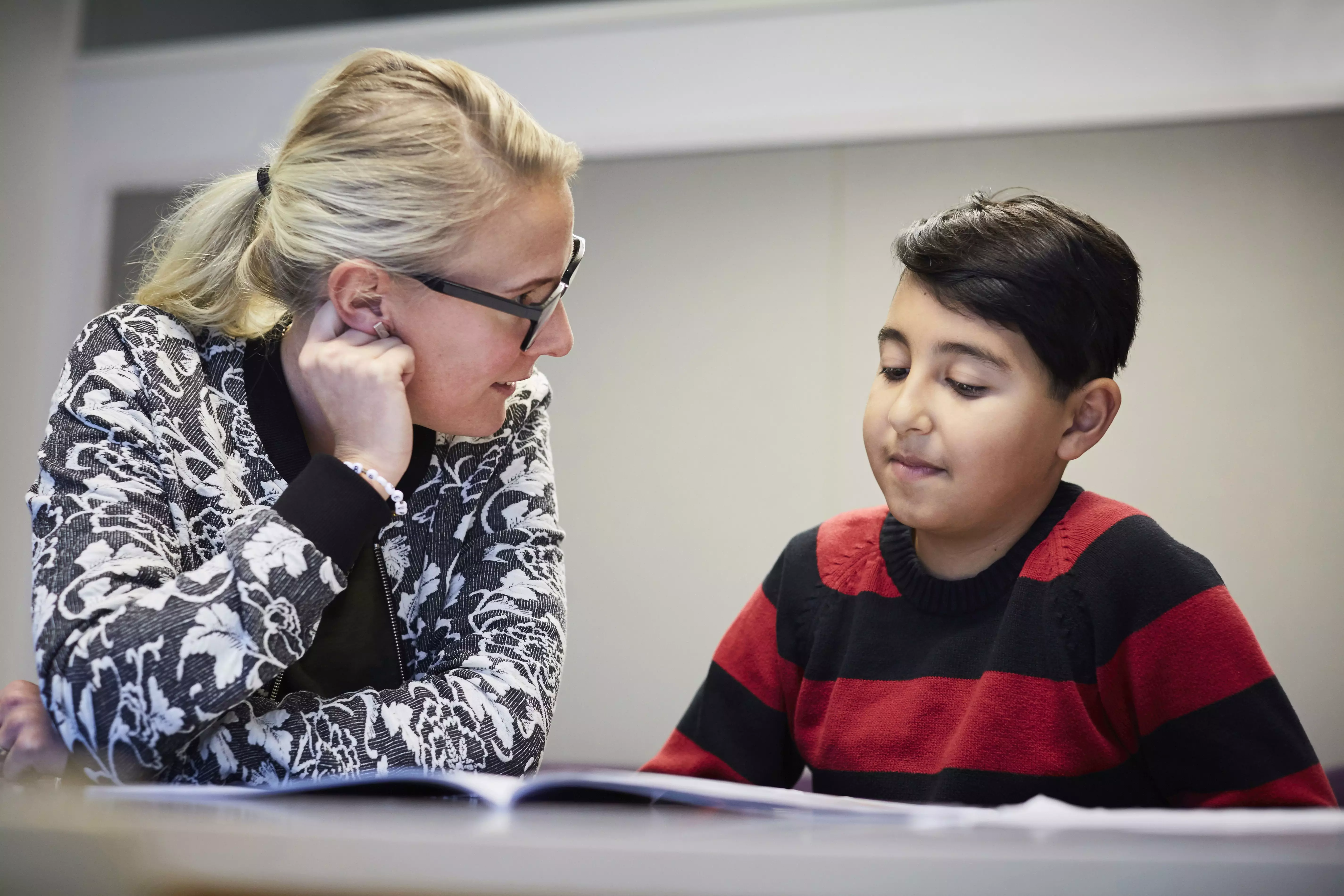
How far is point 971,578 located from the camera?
1.09 metres

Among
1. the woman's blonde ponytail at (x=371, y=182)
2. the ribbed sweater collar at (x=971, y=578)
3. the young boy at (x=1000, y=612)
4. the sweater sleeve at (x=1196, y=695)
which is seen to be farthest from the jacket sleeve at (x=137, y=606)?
the sweater sleeve at (x=1196, y=695)

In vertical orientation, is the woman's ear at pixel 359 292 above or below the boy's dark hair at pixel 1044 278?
below

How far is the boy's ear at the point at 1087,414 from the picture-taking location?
1.10 meters

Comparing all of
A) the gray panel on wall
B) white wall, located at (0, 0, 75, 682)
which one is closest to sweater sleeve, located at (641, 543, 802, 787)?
white wall, located at (0, 0, 75, 682)

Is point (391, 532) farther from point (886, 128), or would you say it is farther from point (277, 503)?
point (886, 128)

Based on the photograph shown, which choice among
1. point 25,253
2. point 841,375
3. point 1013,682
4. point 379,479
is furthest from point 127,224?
point 1013,682

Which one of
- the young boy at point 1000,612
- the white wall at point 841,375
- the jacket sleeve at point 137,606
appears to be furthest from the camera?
the white wall at point 841,375

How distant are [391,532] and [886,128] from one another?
6.74 ft

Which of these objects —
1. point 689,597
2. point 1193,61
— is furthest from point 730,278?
point 1193,61

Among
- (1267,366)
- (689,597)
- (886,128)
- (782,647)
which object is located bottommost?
(689,597)

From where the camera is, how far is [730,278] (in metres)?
2.81

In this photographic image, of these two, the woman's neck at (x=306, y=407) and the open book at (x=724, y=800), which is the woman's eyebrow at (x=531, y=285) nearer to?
the woman's neck at (x=306, y=407)

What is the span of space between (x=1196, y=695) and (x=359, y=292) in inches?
36.0

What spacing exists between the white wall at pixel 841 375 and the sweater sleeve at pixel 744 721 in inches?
60.9
